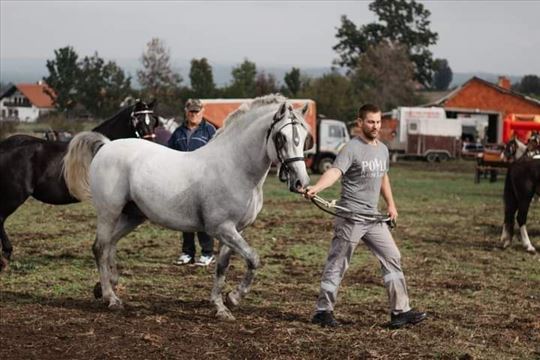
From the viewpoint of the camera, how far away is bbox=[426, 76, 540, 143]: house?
6519 centimetres

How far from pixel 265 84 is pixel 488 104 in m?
19.0

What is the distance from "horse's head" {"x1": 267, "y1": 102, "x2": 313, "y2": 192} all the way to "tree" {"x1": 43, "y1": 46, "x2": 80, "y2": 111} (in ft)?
193

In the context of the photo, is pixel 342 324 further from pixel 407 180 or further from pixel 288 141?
pixel 407 180

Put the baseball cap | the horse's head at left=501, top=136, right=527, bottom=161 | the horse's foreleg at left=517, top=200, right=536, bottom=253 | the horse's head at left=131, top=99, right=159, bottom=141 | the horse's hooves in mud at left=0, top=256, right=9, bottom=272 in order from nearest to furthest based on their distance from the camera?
the horse's hooves in mud at left=0, top=256, right=9, bottom=272, the baseball cap, the horse's head at left=131, top=99, right=159, bottom=141, the horse's foreleg at left=517, top=200, right=536, bottom=253, the horse's head at left=501, top=136, right=527, bottom=161

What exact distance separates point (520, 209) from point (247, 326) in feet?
25.1

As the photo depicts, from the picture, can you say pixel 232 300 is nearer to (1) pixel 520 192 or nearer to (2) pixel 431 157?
(1) pixel 520 192

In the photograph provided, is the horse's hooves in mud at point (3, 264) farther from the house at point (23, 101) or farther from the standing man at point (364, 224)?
the house at point (23, 101)

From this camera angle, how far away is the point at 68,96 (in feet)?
216

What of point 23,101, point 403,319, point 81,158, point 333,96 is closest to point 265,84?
point 333,96

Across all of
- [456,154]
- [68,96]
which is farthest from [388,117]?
[68,96]

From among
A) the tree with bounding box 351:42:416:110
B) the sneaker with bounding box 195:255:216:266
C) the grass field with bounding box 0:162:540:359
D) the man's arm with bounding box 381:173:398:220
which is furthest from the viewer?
the tree with bounding box 351:42:416:110

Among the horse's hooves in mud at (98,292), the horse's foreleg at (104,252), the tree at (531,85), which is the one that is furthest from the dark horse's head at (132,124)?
the tree at (531,85)

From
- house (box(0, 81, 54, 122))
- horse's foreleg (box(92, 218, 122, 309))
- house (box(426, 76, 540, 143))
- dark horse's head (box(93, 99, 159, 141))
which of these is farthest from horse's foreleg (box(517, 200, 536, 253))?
house (box(0, 81, 54, 122))

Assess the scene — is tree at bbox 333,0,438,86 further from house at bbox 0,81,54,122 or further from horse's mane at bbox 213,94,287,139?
horse's mane at bbox 213,94,287,139
